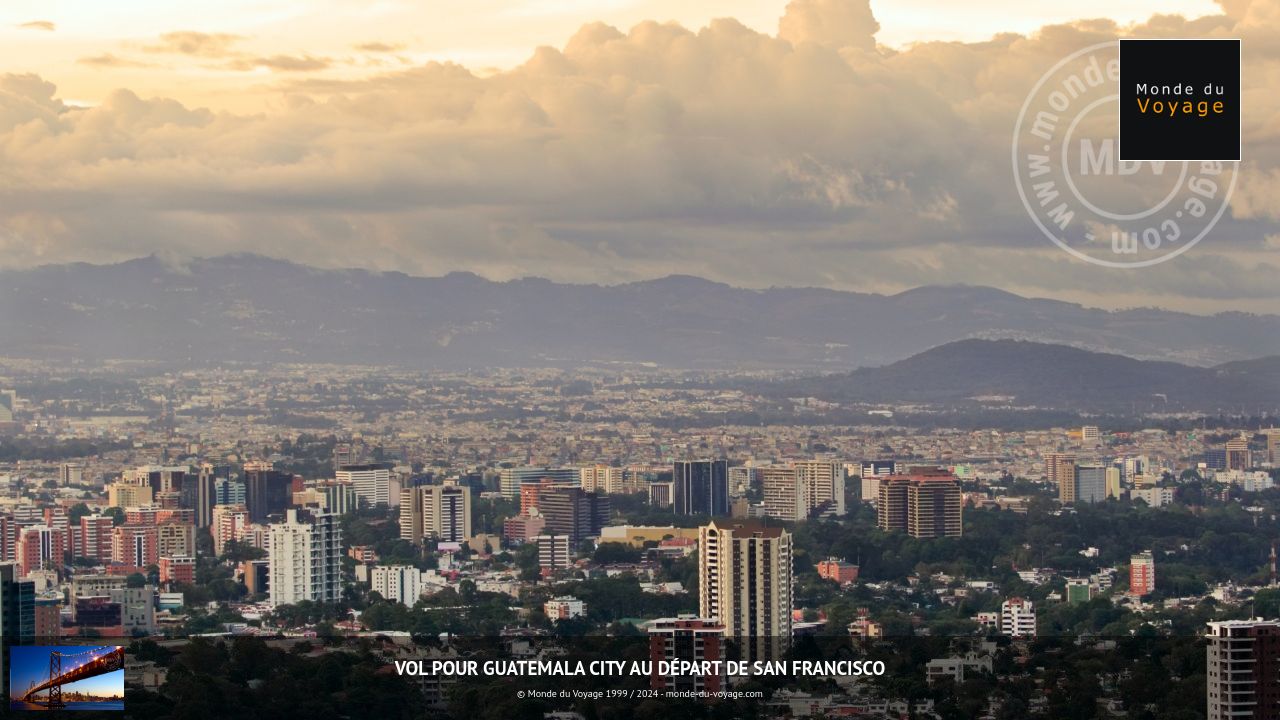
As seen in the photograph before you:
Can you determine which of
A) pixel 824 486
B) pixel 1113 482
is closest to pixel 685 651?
pixel 824 486

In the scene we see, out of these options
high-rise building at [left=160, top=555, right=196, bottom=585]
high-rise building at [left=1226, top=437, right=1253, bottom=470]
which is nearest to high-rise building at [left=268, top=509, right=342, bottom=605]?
high-rise building at [left=160, top=555, right=196, bottom=585]

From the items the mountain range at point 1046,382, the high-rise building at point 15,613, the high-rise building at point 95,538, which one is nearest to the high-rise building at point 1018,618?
the high-rise building at point 15,613

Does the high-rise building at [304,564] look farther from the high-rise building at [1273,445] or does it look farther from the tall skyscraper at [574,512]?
the high-rise building at [1273,445]

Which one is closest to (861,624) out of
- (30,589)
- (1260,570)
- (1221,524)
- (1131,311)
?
(30,589)

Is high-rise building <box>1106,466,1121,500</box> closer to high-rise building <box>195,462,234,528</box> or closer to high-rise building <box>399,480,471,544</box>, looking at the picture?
high-rise building <box>399,480,471,544</box>

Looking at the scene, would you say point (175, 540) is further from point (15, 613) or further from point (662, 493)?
point (15, 613)

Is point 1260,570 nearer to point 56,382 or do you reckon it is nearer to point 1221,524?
point 1221,524
